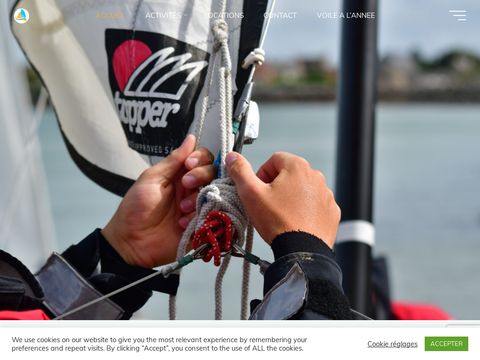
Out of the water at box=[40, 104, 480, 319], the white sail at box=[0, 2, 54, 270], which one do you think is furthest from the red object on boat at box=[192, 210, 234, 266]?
the white sail at box=[0, 2, 54, 270]

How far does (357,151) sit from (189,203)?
0.62m

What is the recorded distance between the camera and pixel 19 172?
189 cm

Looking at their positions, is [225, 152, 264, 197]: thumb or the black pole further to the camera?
the black pole

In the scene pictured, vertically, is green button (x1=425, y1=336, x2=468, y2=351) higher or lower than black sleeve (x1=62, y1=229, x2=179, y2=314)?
lower

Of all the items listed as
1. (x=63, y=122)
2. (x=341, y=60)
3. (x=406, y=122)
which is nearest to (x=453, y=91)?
(x=341, y=60)

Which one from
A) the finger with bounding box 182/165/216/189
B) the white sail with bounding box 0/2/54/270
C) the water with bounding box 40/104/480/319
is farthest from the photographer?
the water with bounding box 40/104/480/319

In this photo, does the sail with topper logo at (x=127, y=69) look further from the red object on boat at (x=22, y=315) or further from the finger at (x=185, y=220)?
the red object on boat at (x=22, y=315)

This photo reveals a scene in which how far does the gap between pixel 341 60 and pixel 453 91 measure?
371 centimetres

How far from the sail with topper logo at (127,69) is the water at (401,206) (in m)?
0.30

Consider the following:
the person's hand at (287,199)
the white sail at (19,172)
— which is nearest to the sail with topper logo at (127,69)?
the person's hand at (287,199)

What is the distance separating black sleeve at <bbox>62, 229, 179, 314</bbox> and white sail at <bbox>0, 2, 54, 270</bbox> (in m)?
0.87

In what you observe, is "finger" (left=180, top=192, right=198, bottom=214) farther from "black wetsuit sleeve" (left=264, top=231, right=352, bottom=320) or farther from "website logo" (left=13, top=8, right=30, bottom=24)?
"website logo" (left=13, top=8, right=30, bottom=24)

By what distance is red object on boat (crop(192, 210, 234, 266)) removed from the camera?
841 mm

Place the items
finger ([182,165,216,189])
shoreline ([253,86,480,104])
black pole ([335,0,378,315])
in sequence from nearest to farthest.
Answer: finger ([182,165,216,189]) < black pole ([335,0,378,315]) < shoreline ([253,86,480,104])
